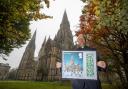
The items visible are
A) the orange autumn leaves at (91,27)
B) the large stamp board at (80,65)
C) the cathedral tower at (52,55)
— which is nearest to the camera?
the large stamp board at (80,65)

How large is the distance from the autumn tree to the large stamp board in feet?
17.4

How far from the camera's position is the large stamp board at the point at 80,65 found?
20.7ft

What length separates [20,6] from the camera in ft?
37.4

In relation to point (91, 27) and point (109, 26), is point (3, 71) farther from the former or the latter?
point (109, 26)

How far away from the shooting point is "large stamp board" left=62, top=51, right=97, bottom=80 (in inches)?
248

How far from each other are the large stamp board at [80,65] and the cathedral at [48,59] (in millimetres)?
69527

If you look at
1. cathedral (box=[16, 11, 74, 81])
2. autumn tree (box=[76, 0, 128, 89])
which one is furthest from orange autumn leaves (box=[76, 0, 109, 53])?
cathedral (box=[16, 11, 74, 81])

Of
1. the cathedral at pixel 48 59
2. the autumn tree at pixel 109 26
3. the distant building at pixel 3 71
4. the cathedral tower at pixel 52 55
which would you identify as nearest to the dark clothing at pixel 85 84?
the autumn tree at pixel 109 26

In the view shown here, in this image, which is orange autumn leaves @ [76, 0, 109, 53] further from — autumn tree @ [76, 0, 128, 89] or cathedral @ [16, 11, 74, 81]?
cathedral @ [16, 11, 74, 81]

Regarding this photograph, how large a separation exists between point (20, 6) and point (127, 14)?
229 inches

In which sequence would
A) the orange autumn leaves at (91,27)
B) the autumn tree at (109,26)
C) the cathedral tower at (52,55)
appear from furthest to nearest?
the cathedral tower at (52,55), the orange autumn leaves at (91,27), the autumn tree at (109,26)

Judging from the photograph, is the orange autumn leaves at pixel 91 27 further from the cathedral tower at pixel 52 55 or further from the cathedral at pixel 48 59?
the cathedral tower at pixel 52 55

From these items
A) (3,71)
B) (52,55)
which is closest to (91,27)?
(52,55)

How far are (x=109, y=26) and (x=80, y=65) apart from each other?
6993mm
